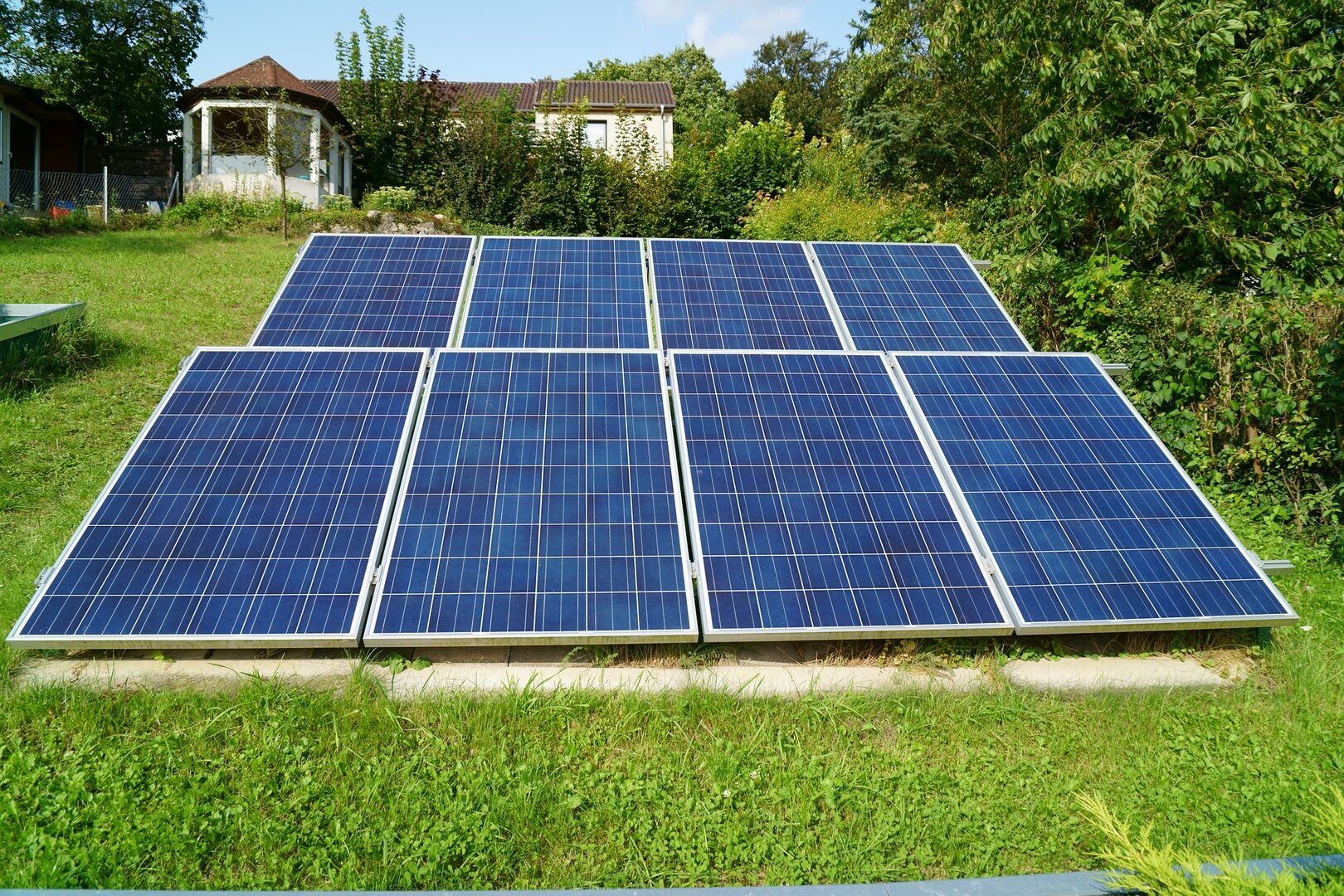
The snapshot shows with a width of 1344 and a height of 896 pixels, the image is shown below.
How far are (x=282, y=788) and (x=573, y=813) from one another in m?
1.52

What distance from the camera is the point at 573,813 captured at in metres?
4.25

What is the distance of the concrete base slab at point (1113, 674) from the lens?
5391mm

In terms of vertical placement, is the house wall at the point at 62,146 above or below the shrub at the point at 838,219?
above

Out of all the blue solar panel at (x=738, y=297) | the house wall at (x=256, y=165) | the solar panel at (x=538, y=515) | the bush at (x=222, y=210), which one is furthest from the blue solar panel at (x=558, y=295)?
the house wall at (x=256, y=165)

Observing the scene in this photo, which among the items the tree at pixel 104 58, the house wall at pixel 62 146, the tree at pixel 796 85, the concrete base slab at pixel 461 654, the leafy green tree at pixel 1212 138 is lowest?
the concrete base slab at pixel 461 654

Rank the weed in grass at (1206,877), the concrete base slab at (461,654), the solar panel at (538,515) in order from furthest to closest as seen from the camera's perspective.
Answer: the concrete base slab at (461,654) → the solar panel at (538,515) → the weed in grass at (1206,877)

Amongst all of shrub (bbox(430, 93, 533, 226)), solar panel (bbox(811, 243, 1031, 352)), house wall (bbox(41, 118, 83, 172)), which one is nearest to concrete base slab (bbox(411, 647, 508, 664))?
solar panel (bbox(811, 243, 1031, 352))

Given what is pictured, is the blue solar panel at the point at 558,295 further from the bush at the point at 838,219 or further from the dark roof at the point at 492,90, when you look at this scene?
the dark roof at the point at 492,90

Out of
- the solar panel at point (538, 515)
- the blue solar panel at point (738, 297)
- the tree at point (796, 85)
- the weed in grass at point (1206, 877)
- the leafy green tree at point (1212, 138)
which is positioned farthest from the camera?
the tree at point (796, 85)

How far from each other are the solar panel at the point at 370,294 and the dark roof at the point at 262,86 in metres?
19.6

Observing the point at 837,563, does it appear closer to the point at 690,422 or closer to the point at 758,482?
the point at 758,482

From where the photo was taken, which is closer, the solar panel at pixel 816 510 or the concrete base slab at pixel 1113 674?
the solar panel at pixel 816 510

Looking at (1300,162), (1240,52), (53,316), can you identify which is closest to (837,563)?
(1300,162)

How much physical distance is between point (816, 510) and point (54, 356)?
996cm
